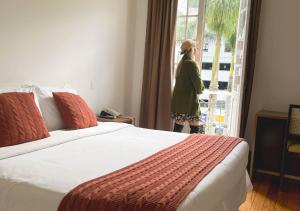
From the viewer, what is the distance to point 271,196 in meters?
3.20

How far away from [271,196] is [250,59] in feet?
5.29

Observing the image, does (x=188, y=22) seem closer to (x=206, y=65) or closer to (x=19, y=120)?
(x=206, y=65)

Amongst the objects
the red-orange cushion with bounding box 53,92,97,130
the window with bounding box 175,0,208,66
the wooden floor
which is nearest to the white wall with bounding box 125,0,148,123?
the window with bounding box 175,0,208,66

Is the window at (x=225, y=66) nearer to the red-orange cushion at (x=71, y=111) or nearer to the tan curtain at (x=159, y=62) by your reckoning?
the tan curtain at (x=159, y=62)

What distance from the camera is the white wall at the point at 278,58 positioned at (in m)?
3.67

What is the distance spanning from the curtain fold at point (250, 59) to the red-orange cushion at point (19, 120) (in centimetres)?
247

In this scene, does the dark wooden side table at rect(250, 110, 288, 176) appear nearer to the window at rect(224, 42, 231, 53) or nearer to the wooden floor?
the wooden floor

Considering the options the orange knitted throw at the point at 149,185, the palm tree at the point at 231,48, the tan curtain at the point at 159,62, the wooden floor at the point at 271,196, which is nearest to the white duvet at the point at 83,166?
the orange knitted throw at the point at 149,185

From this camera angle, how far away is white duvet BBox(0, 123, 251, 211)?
1.44 metres

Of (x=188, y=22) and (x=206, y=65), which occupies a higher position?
Answer: (x=188, y=22)

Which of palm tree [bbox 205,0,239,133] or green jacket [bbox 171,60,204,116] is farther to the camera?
palm tree [bbox 205,0,239,133]

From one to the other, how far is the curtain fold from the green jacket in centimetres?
58

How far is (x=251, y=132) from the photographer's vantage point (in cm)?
393

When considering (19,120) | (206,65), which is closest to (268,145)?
(206,65)
